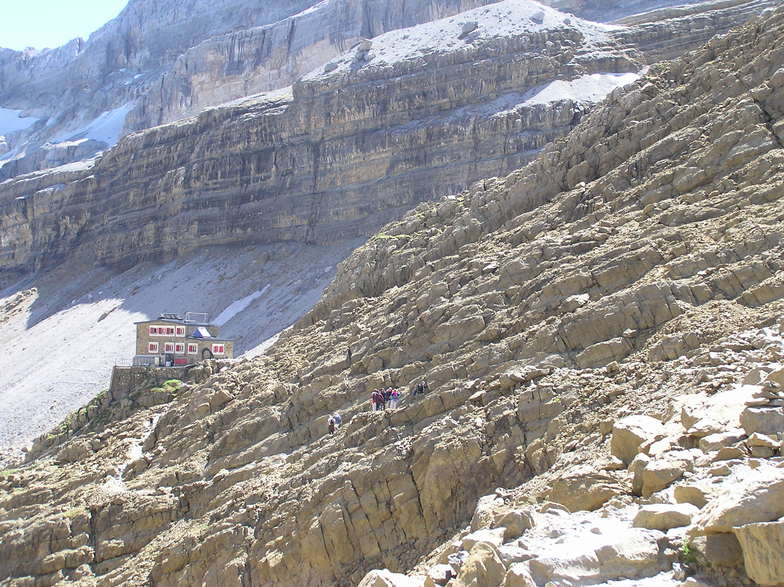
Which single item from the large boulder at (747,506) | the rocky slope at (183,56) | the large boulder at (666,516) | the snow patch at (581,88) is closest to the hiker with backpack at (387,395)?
the large boulder at (666,516)

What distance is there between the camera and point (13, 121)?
15575 cm

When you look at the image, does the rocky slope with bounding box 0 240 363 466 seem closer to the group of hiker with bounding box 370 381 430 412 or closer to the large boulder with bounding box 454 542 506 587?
the group of hiker with bounding box 370 381 430 412

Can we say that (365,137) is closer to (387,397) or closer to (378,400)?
(387,397)

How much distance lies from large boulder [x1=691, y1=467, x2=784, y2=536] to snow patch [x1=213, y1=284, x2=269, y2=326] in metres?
53.0

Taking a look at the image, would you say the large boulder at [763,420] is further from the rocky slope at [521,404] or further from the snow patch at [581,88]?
the snow patch at [581,88]

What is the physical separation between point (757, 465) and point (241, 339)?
47801mm

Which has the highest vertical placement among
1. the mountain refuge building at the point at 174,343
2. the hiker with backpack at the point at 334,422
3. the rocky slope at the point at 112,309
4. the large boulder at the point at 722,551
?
the large boulder at the point at 722,551

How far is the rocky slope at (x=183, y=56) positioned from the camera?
94312 millimetres

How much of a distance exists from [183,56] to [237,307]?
64409 mm

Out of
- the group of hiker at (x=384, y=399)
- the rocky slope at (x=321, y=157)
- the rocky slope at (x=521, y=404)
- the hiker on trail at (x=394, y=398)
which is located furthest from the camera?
the rocky slope at (x=321, y=157)

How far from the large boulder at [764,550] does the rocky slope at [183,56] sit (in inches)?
2504

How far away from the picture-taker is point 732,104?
87.9ft

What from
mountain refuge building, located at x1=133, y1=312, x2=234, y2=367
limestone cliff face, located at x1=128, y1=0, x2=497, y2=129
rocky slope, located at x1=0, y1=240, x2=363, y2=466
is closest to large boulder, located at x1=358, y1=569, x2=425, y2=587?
mountain refuge building, located at x1=133, y1=312, x2=234, y2=367

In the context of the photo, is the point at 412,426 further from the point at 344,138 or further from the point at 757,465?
the point at 344,138
